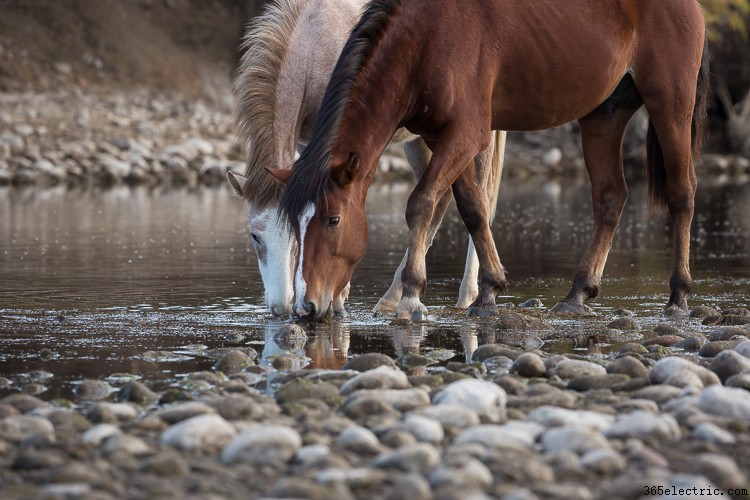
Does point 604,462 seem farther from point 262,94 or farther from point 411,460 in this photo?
point 262,94

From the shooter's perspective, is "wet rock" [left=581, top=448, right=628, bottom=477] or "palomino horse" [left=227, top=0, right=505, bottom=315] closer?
"wet rock" [left=581, top=448, right=628, bottom=477]

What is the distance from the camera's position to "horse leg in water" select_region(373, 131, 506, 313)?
700 cm

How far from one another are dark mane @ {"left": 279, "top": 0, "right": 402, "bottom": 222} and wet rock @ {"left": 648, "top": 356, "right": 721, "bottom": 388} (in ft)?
6.26

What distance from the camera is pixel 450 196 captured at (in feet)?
24.5

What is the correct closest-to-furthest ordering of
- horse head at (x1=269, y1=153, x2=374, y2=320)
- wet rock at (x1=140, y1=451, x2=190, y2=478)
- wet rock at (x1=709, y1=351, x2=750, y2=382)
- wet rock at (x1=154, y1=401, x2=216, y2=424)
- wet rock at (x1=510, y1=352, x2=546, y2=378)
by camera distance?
wet rock at (x1=140, y1=451, x2=190, y2=478) < wet rock at (x1=154, y1=401, x2=216, y2=424) < wet rock at (x1=709, y1=351, x2=750, y2=382) < wet rock at (x1=510, y1=352, x2=546, y2=378) < horse head at (x1=269, y1=153, x2=374, y2=320)

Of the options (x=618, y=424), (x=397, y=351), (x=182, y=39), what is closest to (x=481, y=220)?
(x=397, y=351)

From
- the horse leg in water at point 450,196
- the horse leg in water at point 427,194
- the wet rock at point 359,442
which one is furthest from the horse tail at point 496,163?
the wet rock at point 359,442

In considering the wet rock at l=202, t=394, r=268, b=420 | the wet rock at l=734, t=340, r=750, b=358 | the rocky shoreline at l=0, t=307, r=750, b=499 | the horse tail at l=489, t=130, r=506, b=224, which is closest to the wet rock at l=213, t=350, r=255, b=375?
the rocky shoreline at l=0, t=307, r=750, b=499

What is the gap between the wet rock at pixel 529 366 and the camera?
4.80 meters

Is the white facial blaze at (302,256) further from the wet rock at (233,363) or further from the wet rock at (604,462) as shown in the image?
the wet rock at (604,462)

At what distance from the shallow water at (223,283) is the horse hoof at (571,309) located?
142 millimetres

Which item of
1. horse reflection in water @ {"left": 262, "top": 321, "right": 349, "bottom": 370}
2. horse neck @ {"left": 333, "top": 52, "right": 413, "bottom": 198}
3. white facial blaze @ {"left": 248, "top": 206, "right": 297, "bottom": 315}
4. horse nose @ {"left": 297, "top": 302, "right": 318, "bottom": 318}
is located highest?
horse neck @ {"left": 333, "top": 52, "right": 413, "bottom": 198}

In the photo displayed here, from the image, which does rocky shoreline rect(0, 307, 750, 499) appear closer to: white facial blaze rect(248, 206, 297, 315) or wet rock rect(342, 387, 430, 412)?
wet rock rect(342, 387, 430, 412)

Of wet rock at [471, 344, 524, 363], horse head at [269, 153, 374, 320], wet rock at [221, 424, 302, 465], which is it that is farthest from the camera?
horse head at [269, 153, 374, 320]
